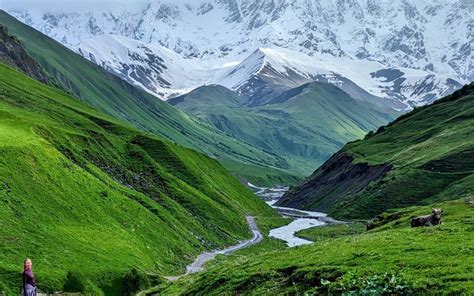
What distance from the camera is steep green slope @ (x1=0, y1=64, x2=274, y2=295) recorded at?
270 ft

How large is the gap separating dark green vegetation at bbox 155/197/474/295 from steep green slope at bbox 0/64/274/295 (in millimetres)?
31547

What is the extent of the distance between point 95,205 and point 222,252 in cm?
3657

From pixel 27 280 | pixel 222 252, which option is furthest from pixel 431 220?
pixel 222 252

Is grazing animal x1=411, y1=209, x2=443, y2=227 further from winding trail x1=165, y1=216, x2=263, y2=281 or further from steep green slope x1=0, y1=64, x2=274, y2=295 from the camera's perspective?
winding trail x1=165, y1=216, x2=263, y2=281

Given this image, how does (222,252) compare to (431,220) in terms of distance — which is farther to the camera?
(222,252)

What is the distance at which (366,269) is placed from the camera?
37.6 m

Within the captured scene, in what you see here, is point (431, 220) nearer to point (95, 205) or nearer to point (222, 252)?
point (95, 205)

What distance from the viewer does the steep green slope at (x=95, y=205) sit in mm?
82250

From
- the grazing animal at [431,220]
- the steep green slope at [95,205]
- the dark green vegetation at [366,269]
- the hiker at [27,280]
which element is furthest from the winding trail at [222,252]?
the hiker at [27,280]

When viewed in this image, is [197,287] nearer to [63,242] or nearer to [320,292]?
[320,292]

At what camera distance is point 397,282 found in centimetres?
3322

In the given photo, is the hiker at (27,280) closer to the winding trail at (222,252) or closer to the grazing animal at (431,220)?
the grazing animal at (431,220)

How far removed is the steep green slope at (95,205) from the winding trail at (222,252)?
2126 millimetres

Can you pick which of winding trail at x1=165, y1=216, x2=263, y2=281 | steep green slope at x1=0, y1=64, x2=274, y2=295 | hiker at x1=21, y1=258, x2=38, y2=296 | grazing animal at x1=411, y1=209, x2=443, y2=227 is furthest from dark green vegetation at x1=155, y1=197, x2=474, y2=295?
winding trail at x1=165, y1=216, x2=263, y2=281
